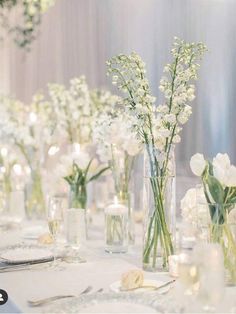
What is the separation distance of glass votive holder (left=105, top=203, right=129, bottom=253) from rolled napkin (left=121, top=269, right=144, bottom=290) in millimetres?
470

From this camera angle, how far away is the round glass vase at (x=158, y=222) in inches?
62.1

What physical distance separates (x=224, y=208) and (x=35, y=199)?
4.52 ft

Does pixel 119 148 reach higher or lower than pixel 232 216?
higher

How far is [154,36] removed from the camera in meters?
2.97

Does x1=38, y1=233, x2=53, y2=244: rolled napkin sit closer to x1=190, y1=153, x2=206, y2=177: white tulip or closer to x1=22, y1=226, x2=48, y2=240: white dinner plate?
x1=22, y1=226, x2=48, y2=240: white dinner plate

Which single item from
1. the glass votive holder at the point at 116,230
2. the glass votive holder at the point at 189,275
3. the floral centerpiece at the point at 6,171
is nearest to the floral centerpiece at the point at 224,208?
the glass votive holder at the point at 189,275

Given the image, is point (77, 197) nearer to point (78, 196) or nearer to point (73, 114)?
point (78, 196)

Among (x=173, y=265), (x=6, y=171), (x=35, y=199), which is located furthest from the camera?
(x=6, y=171)

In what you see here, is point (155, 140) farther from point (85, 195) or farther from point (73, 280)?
point (85, 195)

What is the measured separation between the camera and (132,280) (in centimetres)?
136

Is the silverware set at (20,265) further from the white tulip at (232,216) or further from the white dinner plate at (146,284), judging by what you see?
the white tulip at (232,216)

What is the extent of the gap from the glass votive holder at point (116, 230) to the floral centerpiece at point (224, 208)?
50cm

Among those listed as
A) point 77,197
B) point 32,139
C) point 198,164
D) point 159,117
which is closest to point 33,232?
point 77,197

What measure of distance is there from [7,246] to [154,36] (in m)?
1.57
